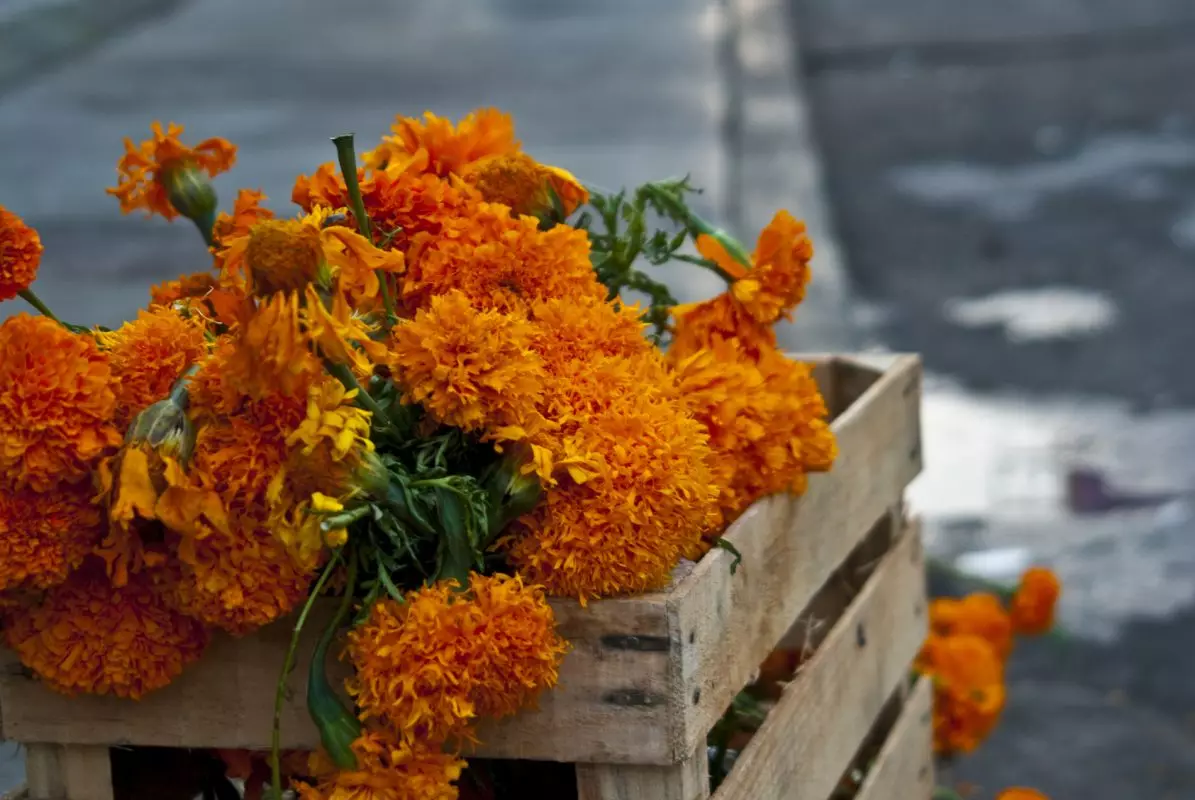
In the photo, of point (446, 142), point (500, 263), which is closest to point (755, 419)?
point (500, 263)

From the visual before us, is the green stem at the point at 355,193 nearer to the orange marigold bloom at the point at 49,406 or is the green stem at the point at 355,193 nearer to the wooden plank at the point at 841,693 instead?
the orange marigold bloom at the point at 49,406

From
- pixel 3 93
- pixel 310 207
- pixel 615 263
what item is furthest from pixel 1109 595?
pixel 3 93

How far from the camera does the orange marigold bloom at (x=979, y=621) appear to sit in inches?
112

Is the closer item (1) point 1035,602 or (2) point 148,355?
(2) point 148,355

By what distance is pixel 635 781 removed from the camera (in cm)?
142

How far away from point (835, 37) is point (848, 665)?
13.2m

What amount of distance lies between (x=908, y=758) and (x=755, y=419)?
2.85ft

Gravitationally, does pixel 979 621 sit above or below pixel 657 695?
below

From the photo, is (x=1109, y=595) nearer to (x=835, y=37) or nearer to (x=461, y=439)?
(x=461, y=439)

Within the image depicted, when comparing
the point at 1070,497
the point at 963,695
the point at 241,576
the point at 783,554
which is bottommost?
the point at 1070,497

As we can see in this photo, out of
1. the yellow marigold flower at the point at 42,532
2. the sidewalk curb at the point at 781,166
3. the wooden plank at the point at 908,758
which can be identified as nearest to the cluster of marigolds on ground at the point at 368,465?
the yellow marigold flower at the point at 42,532

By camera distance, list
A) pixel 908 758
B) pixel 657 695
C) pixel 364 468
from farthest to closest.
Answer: pixel 908 758 → pixel 657 695 → pixel 364 468

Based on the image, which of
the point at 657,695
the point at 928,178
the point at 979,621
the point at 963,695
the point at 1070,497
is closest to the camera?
the point at 657,695

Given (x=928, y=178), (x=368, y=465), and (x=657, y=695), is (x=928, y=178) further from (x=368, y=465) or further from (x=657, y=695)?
(x=368, y=465)
